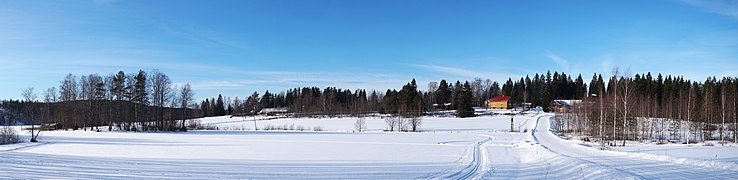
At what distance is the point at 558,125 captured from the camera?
5897 centimetres

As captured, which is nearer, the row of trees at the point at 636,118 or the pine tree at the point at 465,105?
the row of trees at the point at 636,118

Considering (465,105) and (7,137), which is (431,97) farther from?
(7,137)

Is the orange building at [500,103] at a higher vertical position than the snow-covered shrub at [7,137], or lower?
higher

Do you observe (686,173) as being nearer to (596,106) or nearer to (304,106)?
(596,106)

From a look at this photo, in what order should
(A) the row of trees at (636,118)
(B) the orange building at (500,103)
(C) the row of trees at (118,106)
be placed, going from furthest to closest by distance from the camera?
(B) the orange building at (500,103) → (C) the row of trees at (118,106) → (A) the row of trees at (636,118)

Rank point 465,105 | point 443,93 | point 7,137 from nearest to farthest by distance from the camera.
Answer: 1. point 7,137
2. point 465,105
3. point 443,93

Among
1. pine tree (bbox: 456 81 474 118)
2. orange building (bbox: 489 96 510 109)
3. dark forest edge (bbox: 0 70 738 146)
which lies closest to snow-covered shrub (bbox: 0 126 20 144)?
dark forest edge (bbox: 0 70 738 146)

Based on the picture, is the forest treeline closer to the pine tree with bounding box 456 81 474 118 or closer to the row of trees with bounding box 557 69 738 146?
the pine tree with bounding box 456 81 474 118

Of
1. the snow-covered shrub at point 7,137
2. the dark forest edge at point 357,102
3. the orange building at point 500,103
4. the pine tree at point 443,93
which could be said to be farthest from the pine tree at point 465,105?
the snow-covered shrub at point 7,137

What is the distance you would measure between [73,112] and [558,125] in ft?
215

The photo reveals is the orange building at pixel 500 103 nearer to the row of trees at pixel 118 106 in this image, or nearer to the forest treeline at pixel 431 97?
A: the forest treeline at pixel 431 97

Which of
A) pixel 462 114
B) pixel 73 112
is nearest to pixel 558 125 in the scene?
pixel 462 114

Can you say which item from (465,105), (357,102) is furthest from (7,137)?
(357,102)

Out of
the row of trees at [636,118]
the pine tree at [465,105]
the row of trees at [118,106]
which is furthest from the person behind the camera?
the pine tree at [465,105]
